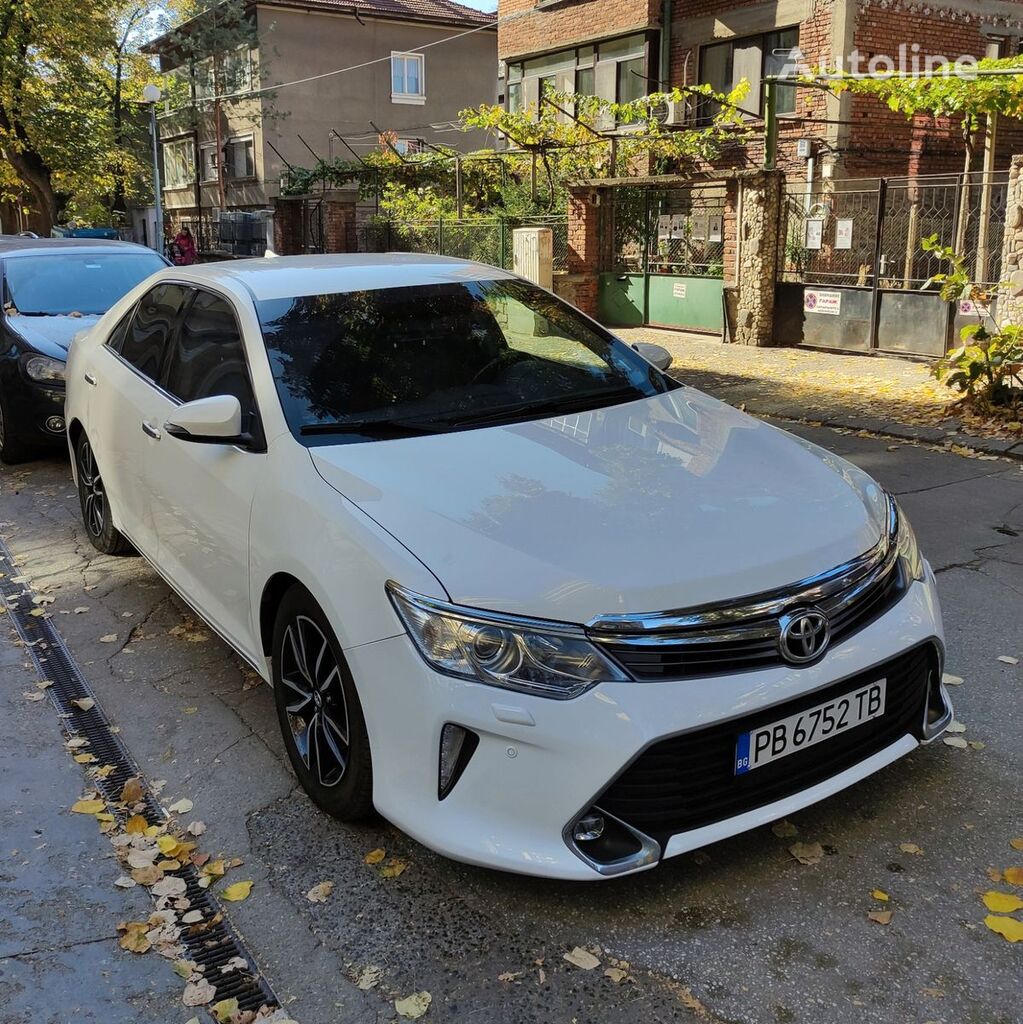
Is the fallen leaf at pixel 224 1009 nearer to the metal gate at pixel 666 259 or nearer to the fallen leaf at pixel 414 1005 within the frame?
the fallen leaf at pixel 414 1005

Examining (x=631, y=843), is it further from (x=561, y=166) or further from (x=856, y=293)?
(x=561, y=166)

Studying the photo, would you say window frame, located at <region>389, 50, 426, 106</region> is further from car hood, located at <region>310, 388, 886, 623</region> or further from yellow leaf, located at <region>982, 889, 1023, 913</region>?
yellow leaf, located at <region>982, 889, 1023, 913</region>

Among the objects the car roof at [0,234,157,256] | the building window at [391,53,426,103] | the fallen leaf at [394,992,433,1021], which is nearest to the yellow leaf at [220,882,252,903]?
the fallen leaf at [394,992,433,1021]

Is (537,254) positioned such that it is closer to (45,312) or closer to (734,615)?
(45,312)

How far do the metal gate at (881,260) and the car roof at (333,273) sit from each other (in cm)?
836

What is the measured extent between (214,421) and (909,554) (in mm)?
2272

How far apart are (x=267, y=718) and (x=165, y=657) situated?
0.84m

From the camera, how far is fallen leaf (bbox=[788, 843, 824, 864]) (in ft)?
9.70

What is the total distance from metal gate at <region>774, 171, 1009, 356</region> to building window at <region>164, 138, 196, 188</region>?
29180mm

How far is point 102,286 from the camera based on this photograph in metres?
8.70

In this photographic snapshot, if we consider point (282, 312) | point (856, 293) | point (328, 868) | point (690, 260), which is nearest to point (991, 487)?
point (282, 312)

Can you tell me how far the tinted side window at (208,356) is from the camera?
3.88 metres

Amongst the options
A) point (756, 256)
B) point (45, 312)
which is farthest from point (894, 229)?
point (45, 312)

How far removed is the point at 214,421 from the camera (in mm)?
3490
